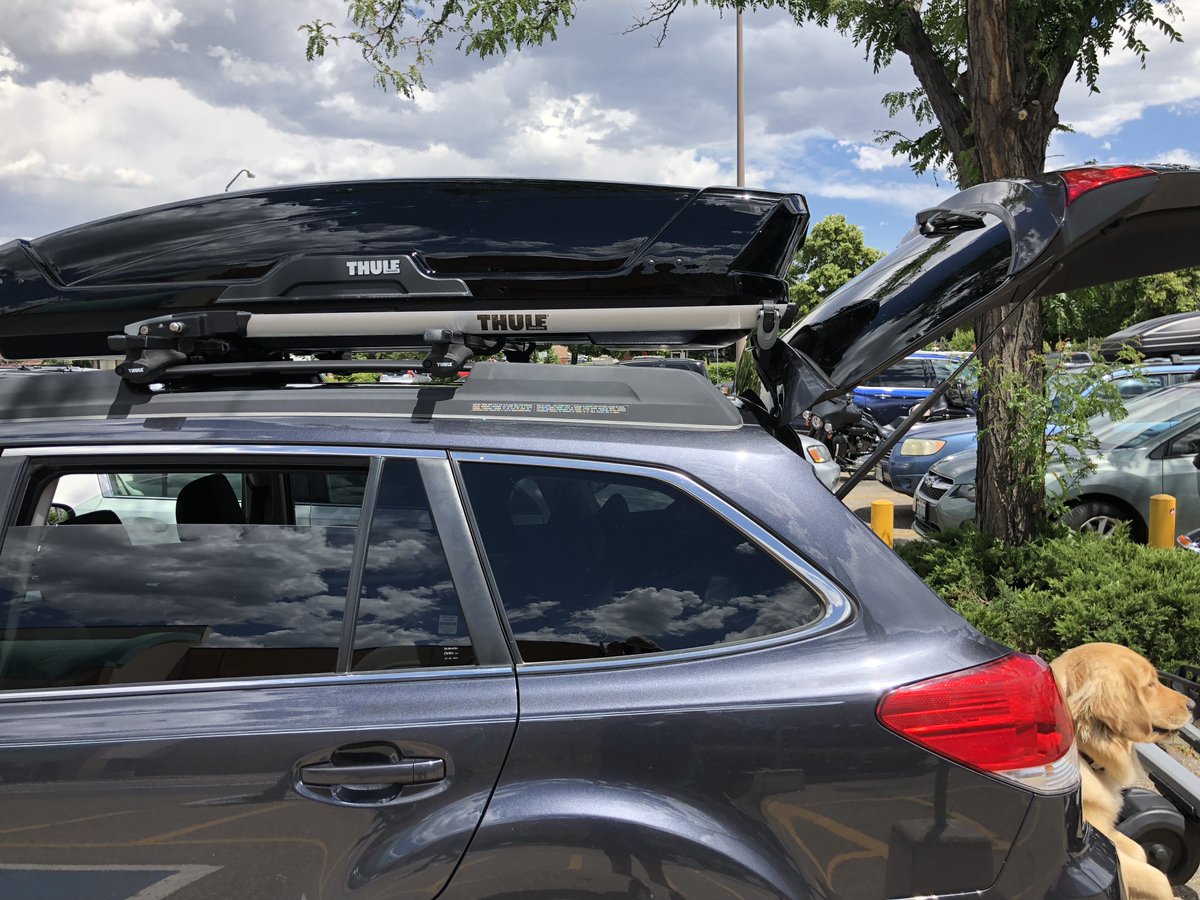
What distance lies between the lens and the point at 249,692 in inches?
70.6

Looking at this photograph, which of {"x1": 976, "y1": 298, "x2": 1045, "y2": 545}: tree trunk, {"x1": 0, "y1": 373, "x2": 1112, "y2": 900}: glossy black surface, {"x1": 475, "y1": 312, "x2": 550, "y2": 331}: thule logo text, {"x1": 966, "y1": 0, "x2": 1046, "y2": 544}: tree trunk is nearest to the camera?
{"x1": 0, "y1": 373, "x2": 1112, "y2": 900}: glossy black surface

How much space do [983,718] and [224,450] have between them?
163cm

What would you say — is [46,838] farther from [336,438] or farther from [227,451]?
[336,438]

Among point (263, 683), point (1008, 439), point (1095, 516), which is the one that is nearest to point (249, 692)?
point (263, 683)

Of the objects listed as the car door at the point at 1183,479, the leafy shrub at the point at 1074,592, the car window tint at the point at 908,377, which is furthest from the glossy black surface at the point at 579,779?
the car window tint at the point at 908,377

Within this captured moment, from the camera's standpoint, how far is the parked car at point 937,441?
1146 centimetres

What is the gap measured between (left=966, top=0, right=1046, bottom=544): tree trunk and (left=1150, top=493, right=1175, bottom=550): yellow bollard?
132 cm

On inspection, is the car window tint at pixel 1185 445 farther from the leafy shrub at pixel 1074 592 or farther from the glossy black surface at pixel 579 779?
the glossy black surface at pixel 579 779

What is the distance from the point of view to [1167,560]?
16.0 feet

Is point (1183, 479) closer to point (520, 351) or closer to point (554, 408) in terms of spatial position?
point (520, 351)

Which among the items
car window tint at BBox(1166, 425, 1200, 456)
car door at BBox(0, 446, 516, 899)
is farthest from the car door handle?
car window tint at BBox(1166, 425, 1200, 456)

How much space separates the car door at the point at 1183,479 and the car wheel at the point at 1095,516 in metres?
0.43

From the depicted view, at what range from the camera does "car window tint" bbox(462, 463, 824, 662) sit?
182cm

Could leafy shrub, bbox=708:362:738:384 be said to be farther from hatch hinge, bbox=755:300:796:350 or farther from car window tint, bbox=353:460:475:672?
car window tint, bbox=353:460:475:672
